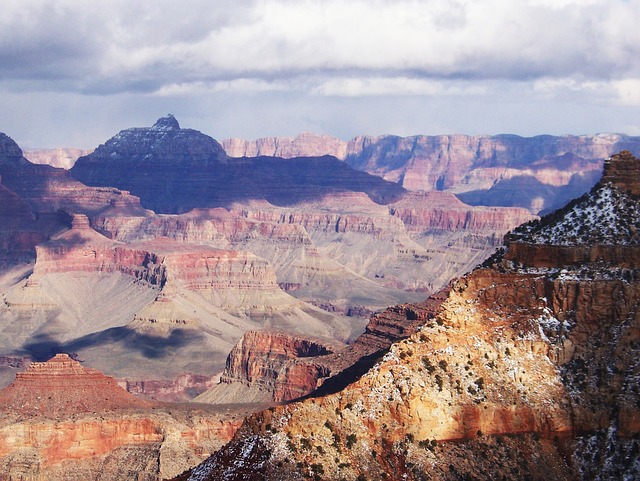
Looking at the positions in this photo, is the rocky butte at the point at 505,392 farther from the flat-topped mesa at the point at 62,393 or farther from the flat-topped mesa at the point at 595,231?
the flat-topped mesa at the point at 62,393

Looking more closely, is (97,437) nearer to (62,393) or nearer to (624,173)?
(62,393)

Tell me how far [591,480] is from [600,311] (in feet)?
22.0

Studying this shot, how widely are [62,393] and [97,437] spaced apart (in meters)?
→ 7.34

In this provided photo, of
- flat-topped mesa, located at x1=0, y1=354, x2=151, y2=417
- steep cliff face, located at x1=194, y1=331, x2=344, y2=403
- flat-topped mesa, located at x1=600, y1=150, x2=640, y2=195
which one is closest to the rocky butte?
flat-topped mesa, located at x1=600, y1=150, x2=640, y2=195

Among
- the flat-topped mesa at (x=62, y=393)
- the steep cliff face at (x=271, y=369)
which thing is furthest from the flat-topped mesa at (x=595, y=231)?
the steep cliff face at (x=271, y=369)

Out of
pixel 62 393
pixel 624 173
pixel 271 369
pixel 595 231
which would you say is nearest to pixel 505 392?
pixel 595 231

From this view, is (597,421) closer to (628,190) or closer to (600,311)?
(600,311)

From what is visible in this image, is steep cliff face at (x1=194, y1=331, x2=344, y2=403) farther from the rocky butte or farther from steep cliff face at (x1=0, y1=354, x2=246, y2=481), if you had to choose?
the rocky butte

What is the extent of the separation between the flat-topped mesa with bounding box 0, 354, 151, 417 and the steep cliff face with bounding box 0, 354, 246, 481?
7 cm

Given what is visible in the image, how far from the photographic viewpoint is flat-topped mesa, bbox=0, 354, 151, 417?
9206cm

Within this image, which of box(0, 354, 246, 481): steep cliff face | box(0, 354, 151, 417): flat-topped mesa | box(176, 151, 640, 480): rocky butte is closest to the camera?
box(176, 151, 640, 480): rocky butte

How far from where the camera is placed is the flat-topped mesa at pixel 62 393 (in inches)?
3625

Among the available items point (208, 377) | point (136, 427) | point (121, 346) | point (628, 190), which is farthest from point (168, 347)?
point (628, 190)

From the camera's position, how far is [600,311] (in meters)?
52.6
